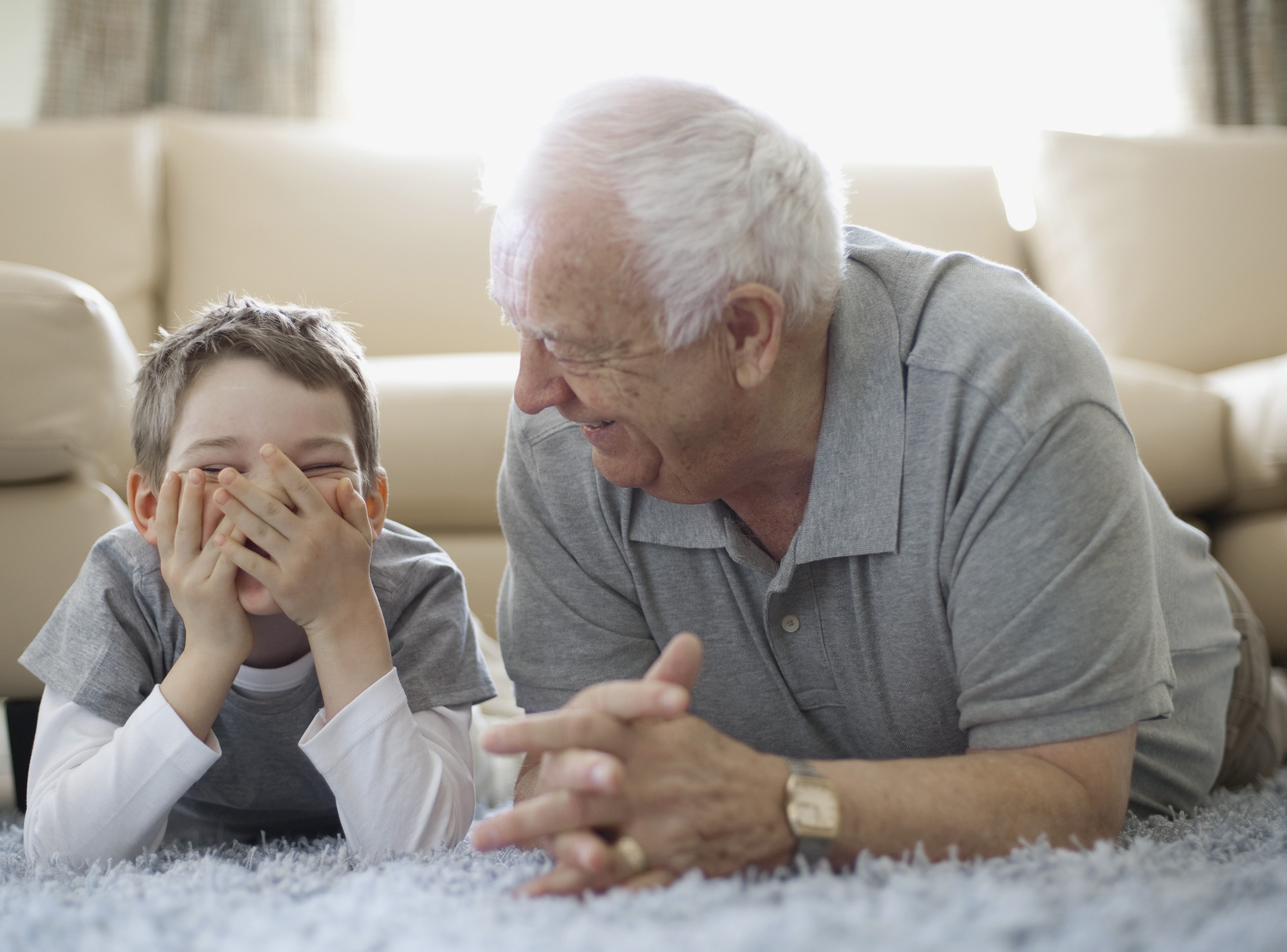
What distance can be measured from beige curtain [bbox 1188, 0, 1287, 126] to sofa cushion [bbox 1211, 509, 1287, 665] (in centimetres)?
174

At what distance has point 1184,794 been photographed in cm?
105

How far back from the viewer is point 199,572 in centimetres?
92

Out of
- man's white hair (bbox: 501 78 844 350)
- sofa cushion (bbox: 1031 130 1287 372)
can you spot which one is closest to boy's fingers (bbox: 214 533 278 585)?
man's white hair (bbox: 501 78 844 350)

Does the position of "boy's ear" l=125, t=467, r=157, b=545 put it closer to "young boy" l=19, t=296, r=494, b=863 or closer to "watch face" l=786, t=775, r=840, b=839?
"young boy" l=19, t=296, r=494, b=863

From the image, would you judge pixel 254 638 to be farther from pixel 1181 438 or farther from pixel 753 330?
pixel 1181 438

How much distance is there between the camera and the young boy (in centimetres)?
90

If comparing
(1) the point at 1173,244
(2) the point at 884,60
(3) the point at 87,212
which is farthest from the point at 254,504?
(2) the point at 884,60

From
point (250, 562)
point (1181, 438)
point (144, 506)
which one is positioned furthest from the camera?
point (1181, 438)

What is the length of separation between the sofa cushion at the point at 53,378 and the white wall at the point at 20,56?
177cm

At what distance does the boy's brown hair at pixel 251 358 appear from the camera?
103cm

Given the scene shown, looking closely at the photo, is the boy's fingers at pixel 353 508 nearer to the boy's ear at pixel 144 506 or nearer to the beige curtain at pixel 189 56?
the boy's ear at pixel 144 506

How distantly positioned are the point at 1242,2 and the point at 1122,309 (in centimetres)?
138

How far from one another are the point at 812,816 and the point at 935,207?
1.85m

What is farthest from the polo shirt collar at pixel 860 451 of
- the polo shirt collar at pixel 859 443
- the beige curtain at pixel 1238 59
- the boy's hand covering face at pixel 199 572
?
the beige curtain at pixel 1238 59
